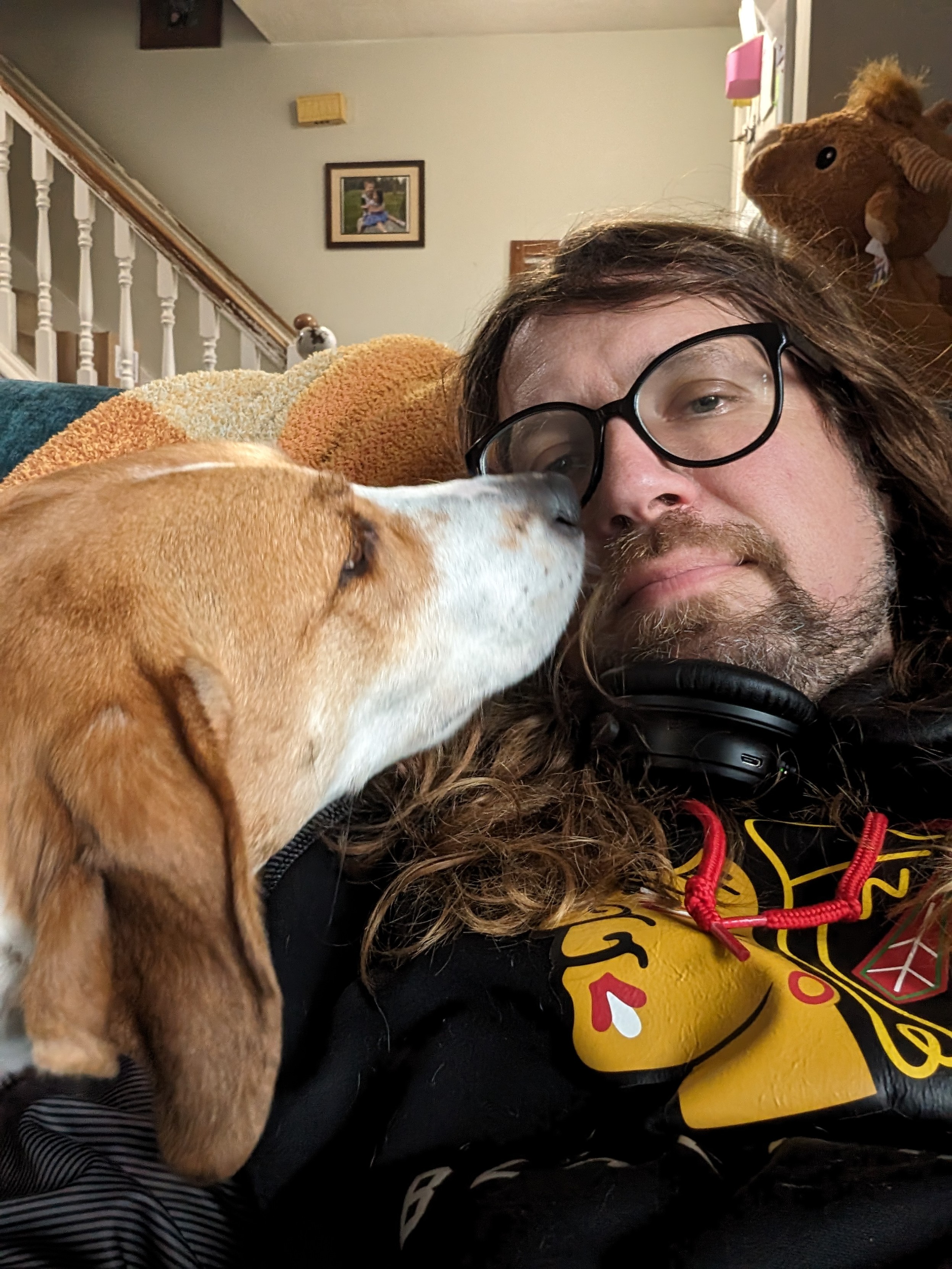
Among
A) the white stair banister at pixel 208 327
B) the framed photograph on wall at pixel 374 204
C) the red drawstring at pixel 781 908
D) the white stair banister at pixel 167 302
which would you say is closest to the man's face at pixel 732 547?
the red drawstring at pixel 781 908

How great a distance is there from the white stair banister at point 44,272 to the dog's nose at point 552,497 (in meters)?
4.48

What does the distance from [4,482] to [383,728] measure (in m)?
0.96

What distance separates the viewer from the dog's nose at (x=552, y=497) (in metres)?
0.99

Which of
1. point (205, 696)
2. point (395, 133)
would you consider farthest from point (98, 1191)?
point (395, 133)

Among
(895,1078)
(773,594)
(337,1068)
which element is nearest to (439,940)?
(337,1068)

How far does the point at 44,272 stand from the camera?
16.5ft

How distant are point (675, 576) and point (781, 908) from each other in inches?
16.3

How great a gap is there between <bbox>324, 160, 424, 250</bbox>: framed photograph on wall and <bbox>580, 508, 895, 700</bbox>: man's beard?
5.32 metres

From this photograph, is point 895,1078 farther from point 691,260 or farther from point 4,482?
point 4,482

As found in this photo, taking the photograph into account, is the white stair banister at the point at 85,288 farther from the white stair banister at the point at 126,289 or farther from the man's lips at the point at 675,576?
the man's lips at the point at 675,576

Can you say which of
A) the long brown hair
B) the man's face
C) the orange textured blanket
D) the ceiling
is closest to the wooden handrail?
the ceiling

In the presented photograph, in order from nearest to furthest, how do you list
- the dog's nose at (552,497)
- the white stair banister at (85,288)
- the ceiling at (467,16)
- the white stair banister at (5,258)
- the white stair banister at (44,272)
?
the dog's nose at (552,497) < the white stair banister at (5,258) < the white stair banister at (44,272) < the white stair banister at (85,288) < the ceiling at (467,16)

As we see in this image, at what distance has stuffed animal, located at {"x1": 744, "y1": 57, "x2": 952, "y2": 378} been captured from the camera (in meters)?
1.68

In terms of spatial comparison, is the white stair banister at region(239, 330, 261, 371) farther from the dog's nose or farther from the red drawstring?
the red drawstring
